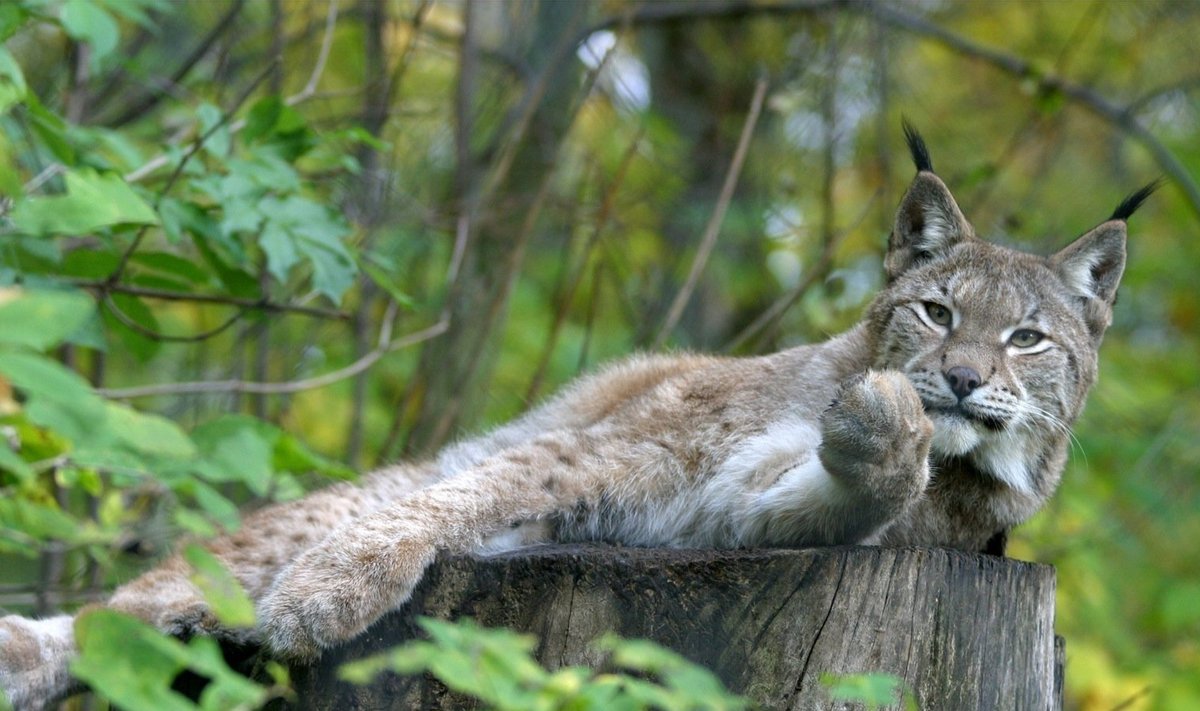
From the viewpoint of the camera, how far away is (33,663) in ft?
13.3

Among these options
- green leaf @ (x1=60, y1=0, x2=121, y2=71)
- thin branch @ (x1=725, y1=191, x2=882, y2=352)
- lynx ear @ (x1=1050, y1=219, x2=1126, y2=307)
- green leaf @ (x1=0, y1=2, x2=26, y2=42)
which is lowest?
green leaf @ (x1=0, y1=2, x2=26, y2=42)

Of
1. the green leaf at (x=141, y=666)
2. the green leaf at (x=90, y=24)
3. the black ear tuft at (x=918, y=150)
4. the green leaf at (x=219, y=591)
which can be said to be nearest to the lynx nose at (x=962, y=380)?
the black ear tuft at (x=918, y=150)

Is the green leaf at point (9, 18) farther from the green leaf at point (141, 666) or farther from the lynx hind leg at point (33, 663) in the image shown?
the green leaf at point (141, 666)

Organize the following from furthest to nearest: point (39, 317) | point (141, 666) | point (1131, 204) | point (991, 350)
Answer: point (1131, 204) → point (991, 350) → point (141, 666) → point (39, 317)

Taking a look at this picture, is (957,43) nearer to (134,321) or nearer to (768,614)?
(134,321)

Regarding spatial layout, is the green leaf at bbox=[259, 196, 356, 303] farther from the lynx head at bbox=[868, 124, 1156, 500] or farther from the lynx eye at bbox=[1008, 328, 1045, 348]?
the lynx eye at bbox=[1008, 328, 1045, 348]

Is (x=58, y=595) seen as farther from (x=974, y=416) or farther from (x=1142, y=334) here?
(x=1142, y=334)

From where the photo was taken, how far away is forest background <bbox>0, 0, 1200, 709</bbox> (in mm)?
4277

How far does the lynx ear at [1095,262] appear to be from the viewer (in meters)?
4.46

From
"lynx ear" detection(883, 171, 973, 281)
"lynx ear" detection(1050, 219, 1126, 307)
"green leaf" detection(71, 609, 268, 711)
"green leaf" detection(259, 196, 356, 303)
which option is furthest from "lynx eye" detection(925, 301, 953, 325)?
"green leaf" detection(71, 609, 268, 711)

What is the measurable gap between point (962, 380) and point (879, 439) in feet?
1.81

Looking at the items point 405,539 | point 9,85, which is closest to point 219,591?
point 405,539

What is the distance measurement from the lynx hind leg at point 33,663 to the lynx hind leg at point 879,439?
8.73 ft

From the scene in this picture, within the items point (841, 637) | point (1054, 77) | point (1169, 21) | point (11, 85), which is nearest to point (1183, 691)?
point (1054, 77)
